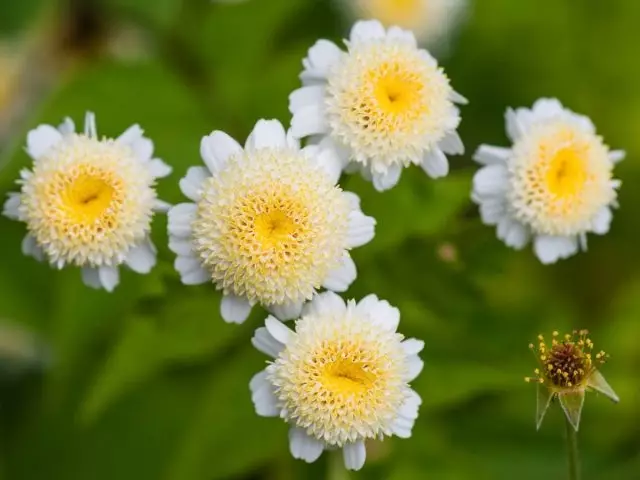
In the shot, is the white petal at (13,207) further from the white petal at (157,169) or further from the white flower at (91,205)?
the white petal at (157,169)

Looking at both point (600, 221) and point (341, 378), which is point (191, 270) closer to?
point (341, 378)

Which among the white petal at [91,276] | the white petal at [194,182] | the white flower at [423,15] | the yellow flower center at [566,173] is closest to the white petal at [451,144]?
the yellow flower center at [566,173]

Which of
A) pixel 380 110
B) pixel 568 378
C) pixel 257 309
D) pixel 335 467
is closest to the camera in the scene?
pixel 568 378

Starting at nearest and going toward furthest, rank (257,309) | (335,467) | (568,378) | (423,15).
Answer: (568,378) < (257,309) < (335,467) < (423,15)

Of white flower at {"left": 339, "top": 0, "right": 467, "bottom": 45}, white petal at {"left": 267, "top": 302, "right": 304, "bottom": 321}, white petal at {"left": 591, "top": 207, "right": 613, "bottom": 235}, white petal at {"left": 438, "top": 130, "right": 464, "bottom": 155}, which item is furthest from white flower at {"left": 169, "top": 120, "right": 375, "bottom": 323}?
white flower at {"left": 339, "top": 0, "right": 467, "bottom": 45}

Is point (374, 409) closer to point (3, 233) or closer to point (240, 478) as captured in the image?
point (240, 478)

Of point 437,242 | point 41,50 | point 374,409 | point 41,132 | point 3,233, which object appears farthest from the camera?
point 41,50

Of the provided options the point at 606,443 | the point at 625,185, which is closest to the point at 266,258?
the point at 606,443

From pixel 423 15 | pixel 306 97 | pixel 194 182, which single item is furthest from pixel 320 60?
pixel 423 15
